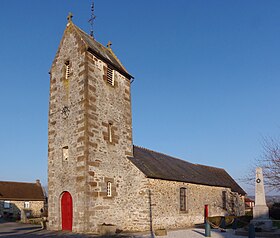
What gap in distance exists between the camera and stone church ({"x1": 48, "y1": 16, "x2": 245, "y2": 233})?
56.9 ft

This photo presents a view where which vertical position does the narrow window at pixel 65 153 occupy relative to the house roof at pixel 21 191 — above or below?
above

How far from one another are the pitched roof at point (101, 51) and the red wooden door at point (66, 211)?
8.57 m

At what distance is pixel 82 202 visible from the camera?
16688mm

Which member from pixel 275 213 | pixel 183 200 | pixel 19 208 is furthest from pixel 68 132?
pixel 19 208

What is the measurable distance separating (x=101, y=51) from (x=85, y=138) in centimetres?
713

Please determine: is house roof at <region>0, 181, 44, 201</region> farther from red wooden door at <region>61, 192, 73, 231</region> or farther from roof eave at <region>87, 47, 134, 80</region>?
roof eave at <region>87, 47, 134, 80</region>

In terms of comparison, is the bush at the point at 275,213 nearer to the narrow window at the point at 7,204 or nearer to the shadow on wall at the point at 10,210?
the shadow on wall at the point at 10,210

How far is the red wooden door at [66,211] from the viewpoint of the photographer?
17484 millimetres

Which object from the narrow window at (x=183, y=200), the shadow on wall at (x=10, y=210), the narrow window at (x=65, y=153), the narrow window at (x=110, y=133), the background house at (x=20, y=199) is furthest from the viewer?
the background house at (x=20, y=199)

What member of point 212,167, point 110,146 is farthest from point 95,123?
point 212,167

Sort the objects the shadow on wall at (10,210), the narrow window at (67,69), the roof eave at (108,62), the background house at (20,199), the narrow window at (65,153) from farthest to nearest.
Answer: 1. the background house at (20,199)
2. the shadow on wall at (10,210)
3. the narrow window at (67,69)
4. the roof eave at (108,62)
5. the narrow window at (65,153)

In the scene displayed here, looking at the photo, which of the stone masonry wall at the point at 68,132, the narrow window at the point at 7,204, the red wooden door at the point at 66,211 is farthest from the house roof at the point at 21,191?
the red wooden door at the point at 66,211

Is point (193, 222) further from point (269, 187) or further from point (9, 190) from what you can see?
point (9, 190)

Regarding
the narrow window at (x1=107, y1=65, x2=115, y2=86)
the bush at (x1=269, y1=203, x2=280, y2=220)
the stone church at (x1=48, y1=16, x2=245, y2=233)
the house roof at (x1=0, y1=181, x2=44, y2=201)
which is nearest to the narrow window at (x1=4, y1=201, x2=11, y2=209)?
the house roof at (x1=0, y1=181, x2=44, y2=201)
